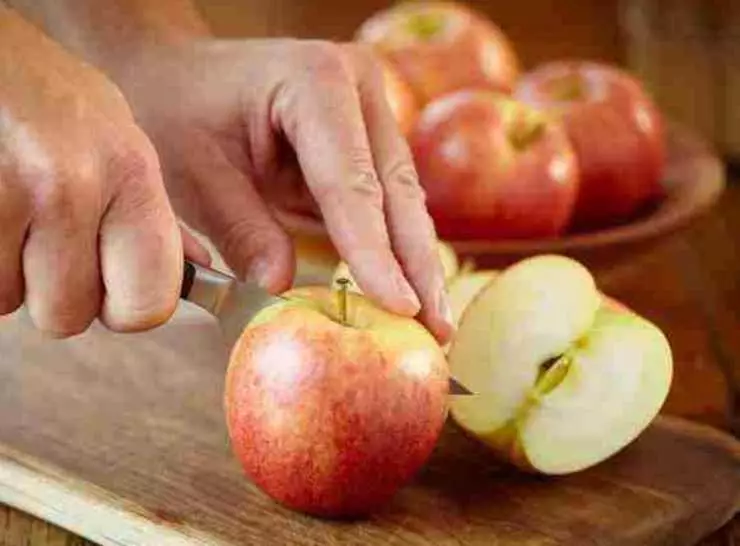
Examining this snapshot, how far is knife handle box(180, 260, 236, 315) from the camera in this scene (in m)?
1.00

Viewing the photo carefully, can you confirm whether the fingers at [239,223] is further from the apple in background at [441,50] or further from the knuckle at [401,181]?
the apple in background at [441,50]

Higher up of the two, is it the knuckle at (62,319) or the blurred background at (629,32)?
the knuckle at (62,319)

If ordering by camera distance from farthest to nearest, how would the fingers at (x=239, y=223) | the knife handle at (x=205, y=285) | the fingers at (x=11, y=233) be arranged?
the fingers at (x=239, y=223) < the knife handle at (x=205, y=285) < the fingers at (x=11, y=233)

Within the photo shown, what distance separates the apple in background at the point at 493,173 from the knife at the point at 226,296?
35 centimetres

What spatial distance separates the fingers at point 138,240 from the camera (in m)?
0.92

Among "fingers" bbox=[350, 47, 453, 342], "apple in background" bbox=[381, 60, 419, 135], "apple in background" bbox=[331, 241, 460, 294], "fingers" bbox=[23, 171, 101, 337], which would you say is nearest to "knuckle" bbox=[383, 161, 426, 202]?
"fingers" bbox=[350, 47, 453, 342]

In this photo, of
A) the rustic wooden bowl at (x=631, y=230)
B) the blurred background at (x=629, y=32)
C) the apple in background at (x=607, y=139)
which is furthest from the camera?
the blurred background at (x=629, y=32)

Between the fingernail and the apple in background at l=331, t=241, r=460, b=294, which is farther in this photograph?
the apple in background at l=331, t=241, r=460, b=294

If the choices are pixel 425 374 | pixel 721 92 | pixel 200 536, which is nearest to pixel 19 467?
pixel 200 536

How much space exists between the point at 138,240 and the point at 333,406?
132mm

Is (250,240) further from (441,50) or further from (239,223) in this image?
(441,50)

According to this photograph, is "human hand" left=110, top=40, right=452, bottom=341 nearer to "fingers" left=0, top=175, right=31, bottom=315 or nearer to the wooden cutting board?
the wooden cutting board

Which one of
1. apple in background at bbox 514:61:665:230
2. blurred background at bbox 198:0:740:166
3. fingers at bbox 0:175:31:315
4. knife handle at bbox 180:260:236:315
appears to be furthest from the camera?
blurred background at bbox 198:0:740:166

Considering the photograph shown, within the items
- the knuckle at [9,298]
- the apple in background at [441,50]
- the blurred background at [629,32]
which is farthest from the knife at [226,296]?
the blurred background at [629,32]
